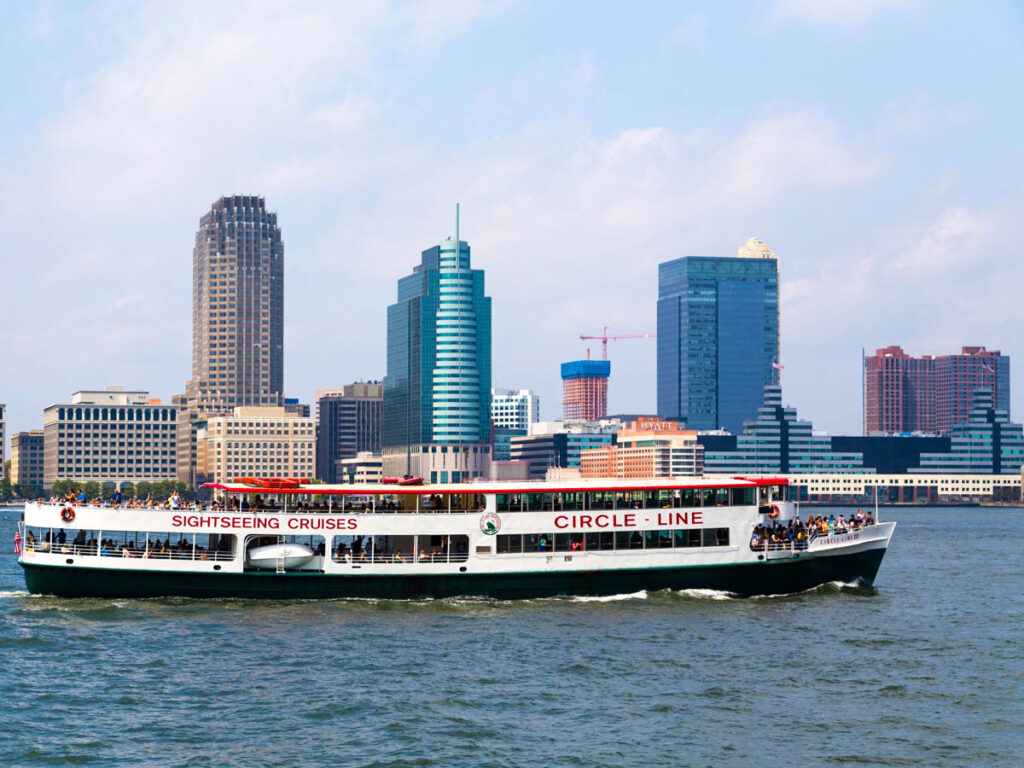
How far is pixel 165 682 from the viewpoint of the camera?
4378 cm

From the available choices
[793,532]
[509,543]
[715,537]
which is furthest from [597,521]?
[793,532]

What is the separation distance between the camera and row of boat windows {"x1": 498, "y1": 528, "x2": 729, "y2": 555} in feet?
198

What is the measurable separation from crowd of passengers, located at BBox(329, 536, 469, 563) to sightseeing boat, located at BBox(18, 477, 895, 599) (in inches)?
2.8

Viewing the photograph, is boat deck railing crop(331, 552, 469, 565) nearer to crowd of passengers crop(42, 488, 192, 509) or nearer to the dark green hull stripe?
the dark green hull stripe

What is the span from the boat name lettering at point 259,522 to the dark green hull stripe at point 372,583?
2.23 meters

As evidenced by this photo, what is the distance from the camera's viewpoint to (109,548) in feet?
198

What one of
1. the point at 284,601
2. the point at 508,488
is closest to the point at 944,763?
the point at 508,488

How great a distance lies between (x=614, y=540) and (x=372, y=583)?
36.8 feet

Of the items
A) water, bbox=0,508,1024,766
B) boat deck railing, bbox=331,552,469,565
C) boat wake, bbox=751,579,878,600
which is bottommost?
water, bbox=0,508,1024,766

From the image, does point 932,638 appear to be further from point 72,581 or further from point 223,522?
point 72,581

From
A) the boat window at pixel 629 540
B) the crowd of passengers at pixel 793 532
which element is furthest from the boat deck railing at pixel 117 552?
the crowd of passengers at pixel 793 532

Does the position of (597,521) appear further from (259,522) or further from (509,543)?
(259,522)

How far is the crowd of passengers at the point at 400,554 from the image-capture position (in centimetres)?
6006

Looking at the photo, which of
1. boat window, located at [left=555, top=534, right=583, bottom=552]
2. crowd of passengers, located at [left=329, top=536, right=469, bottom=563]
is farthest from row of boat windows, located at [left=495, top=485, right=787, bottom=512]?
crowd of passengers, located at [left=329, top=536, right=469, bottom=563]
